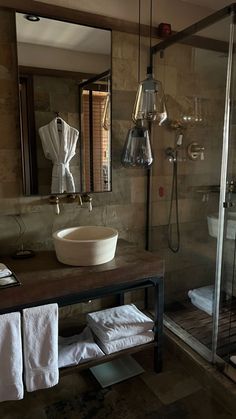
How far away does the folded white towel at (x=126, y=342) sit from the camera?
190 cm

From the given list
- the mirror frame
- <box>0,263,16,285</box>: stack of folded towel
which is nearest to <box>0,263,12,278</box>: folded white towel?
<box>0,263,16,285</box>: stack of folded towel

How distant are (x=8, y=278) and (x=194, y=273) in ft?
5.16

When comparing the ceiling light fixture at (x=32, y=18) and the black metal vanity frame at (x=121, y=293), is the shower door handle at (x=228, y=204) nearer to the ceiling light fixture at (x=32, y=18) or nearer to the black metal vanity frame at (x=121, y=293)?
the black metal vanity frame at (x=121, y=293)

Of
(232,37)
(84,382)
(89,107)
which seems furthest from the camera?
(89,107)

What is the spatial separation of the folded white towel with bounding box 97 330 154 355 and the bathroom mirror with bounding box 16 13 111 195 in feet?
3.46

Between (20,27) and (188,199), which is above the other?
(20,27)

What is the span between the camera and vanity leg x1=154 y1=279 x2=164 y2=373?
201 centimetres

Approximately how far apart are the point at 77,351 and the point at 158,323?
21.9 inches

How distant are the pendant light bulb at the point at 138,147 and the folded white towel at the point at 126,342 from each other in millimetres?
1199

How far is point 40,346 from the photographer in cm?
161

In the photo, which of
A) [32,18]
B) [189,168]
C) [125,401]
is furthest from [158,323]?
[32,18]

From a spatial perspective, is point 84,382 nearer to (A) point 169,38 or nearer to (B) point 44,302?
(B) point 44,302

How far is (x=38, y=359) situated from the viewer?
1.61m

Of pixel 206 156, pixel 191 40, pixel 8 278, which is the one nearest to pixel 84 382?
pixel 8 278
